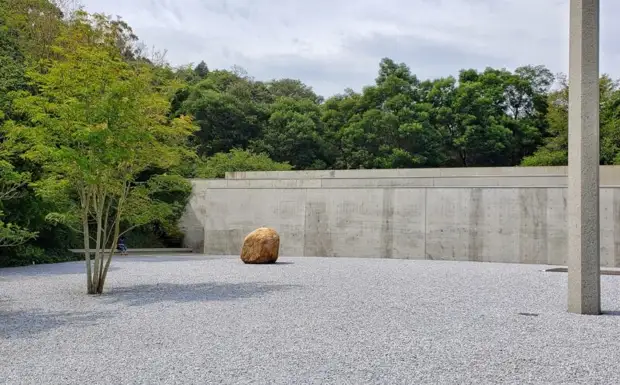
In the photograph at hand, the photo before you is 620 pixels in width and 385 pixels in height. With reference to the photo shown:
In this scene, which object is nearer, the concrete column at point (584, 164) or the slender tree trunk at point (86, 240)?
the concrete column at point (584, 164)

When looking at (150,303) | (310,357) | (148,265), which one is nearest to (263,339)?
(310,357)

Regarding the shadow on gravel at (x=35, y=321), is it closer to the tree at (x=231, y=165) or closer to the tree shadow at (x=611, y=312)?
the tree shadow at (x=611, y=312)

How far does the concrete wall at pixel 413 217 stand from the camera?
15.3 m

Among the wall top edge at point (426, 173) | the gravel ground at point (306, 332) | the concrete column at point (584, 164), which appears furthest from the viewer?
the wall top edge at point (426, 173)

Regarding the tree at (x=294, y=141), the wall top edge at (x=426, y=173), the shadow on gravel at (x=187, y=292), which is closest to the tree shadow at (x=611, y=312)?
the shadow on gravel at (x=187, y=292)

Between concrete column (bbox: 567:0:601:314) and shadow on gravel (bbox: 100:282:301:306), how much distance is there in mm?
4398

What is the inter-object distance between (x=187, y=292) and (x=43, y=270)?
18.3 feet

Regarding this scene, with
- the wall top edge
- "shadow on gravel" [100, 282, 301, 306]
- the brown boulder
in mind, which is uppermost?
the wall top edge

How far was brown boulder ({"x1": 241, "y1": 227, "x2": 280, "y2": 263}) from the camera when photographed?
1393 cm

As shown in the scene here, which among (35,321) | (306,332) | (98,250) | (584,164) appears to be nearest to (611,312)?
(584,164)

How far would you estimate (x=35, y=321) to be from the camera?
6.81 meters

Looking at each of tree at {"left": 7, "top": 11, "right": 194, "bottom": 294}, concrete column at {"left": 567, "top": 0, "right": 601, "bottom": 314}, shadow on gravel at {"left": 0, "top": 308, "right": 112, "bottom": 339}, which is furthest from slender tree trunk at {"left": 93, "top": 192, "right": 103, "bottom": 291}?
concrete column at {"left": 567, "top": 0, "right": 601, "bottom": 314}

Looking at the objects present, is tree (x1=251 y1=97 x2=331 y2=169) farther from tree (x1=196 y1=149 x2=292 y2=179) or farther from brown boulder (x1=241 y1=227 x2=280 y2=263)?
brown boulder (x1=241 y1=227 x2=280 y2=263)

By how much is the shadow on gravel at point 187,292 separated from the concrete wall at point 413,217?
7.74m
